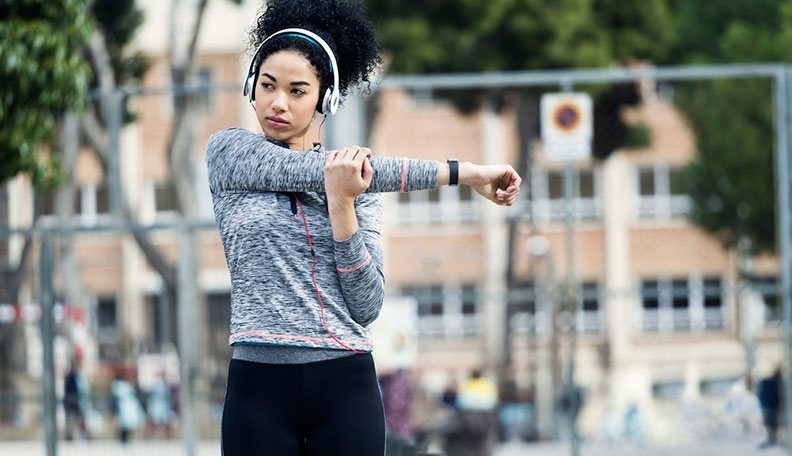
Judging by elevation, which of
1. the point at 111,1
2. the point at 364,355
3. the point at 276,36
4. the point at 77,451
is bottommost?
the point at 77,451

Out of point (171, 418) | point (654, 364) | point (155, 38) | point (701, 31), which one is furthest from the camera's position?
point (155, 38)

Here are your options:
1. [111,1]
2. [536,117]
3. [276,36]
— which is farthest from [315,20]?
[536,117]

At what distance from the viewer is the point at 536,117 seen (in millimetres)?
22391

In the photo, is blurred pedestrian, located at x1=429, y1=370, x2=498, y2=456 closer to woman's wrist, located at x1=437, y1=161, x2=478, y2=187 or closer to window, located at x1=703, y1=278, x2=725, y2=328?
window, located at x1=703, y1=278, x2=725, y2=328

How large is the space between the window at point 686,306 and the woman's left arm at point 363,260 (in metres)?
9.92

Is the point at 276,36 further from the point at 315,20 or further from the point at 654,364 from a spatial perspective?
the point at 654,364

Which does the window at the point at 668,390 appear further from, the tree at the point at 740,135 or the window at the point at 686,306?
the tree at the point at 740,135

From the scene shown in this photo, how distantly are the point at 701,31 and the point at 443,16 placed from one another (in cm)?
668

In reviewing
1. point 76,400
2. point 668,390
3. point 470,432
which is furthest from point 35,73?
point 668,390

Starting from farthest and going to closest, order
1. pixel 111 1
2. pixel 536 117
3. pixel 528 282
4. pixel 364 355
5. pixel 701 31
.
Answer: pixel 701 31, pixel 528 282, pixel 536 117, pixel 111 1, pixel 364 355

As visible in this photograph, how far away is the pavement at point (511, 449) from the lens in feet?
34.8

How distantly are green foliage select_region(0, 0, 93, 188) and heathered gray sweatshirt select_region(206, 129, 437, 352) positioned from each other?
482cm

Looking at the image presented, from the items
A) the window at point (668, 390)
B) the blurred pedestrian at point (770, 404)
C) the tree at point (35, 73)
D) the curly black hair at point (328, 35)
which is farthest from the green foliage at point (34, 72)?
the window at point (668, 390)

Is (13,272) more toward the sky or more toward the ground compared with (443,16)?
more toward the ground
